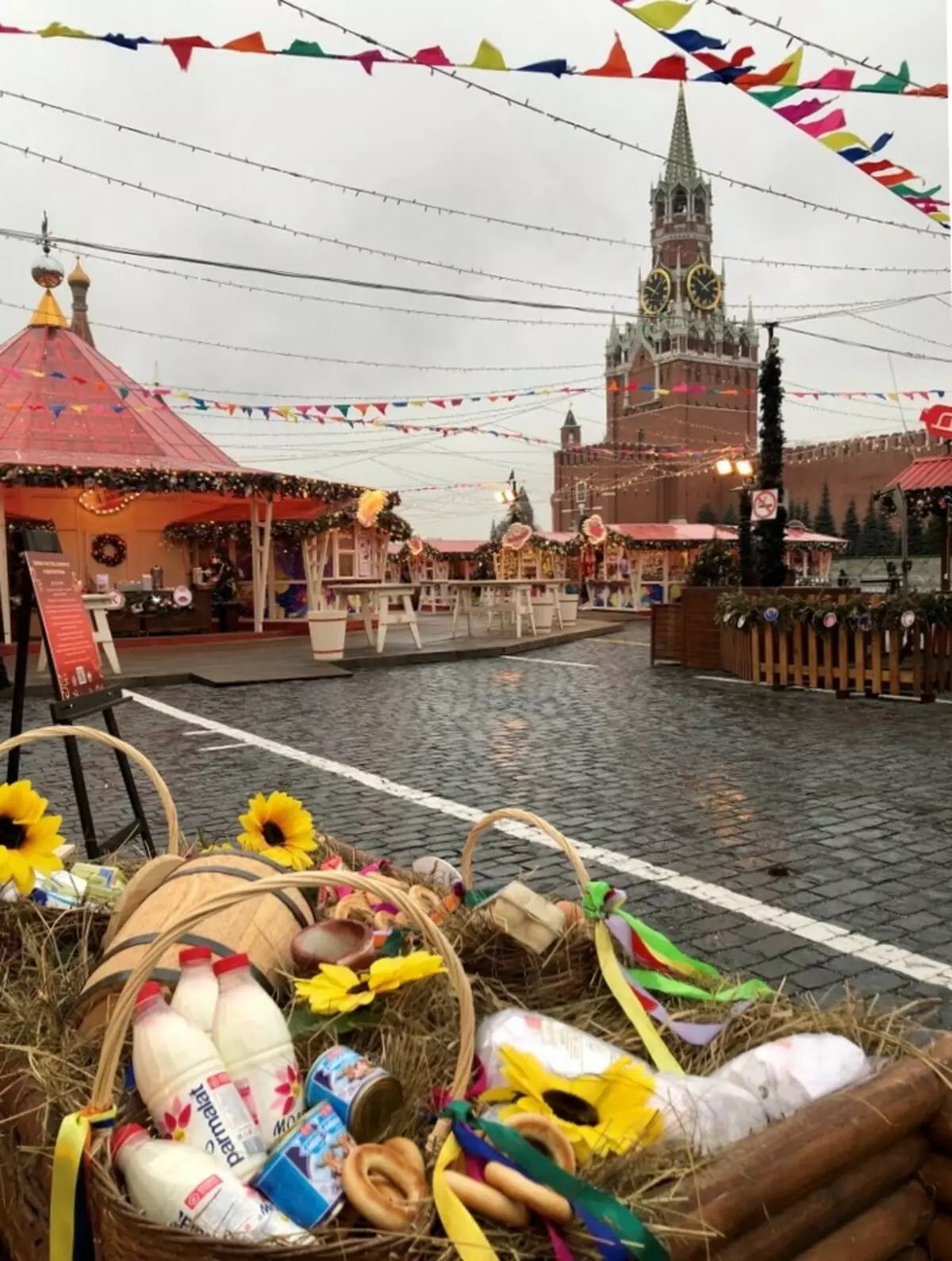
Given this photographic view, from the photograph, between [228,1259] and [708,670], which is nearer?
[228,1259]

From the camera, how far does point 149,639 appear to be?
17922 mm

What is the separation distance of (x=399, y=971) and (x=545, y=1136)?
421 mm

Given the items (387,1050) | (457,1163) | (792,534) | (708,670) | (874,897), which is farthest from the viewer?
(792,534)

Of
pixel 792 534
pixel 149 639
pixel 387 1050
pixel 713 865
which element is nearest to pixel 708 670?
pixel 713 865

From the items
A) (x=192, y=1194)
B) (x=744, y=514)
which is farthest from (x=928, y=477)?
(x=192, y=1194)

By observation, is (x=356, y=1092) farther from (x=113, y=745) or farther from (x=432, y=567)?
(x=432, y=567)

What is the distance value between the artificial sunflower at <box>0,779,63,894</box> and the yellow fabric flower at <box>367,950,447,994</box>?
1.14 m

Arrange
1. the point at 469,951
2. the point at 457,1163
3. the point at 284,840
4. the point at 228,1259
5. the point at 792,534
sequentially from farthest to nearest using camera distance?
the point at 792,534 < the point at 284,840 < the point at 469,951 < the point at 457,1163 < the point at 228,1259

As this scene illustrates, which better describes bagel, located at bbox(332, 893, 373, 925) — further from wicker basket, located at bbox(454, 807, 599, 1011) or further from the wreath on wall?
the wreath on wall

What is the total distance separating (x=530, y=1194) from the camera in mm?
1228

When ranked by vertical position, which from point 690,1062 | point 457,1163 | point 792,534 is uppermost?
point 792,534

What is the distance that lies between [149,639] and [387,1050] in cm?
1739

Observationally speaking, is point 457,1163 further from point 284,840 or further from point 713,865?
point 713,865

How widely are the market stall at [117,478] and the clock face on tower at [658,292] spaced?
231 ft
